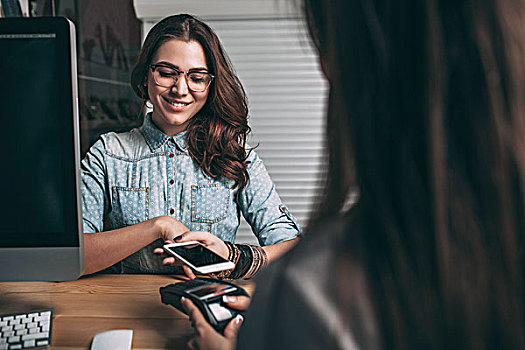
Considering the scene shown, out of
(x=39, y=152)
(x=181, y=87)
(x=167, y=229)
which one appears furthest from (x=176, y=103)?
(x=39, y=152)

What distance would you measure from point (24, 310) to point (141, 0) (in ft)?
7.15

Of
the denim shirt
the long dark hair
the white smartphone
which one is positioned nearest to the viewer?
the long dark hair

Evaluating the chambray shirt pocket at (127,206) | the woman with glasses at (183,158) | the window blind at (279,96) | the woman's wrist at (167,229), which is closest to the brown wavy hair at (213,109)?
the woman with glasses at (183,158)

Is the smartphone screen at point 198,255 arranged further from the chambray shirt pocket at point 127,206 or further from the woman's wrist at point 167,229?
the chambray shirt pocket at point 127,206

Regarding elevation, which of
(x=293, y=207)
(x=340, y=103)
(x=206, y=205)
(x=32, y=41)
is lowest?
(x=293, y=207)

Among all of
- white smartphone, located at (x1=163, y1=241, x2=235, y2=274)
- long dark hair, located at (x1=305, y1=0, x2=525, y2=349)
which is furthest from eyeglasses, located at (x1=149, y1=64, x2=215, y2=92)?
long dark hair, located at (x1=305, y1=0, x2=525, y2=349)

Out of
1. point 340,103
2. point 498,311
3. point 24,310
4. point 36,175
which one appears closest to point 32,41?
point 36,175

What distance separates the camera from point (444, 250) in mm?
292

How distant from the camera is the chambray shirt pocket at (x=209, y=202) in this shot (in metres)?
1.68

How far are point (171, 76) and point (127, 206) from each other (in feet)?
1.55

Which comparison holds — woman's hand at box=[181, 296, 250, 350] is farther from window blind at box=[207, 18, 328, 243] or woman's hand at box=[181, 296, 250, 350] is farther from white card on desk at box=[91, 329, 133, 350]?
window blind at box=[207, 18, 328, 243]

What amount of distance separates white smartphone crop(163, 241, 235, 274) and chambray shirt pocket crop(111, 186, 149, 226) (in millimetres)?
483

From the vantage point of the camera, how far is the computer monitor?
893 mm

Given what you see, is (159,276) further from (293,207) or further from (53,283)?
(293,207)
